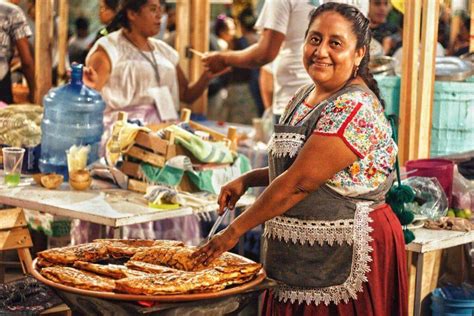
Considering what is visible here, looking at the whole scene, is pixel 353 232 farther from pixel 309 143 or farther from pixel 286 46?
pixel 286 46

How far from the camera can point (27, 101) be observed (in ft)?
23.7

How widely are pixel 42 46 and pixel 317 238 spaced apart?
3.50m

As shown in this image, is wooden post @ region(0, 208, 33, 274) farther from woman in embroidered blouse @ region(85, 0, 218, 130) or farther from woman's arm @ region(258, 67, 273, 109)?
woman's arm @ region(258, 67, 273, 109)

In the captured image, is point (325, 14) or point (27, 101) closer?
point (325, 14)

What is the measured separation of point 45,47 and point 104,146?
35.5 inches

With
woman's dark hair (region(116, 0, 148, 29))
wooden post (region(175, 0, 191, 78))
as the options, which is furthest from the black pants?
wooden post (region(175, 0, 191, 78))

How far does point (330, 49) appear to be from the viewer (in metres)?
3.59

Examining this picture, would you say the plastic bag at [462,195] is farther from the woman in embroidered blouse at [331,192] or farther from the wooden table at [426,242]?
the woman in embroidered blouse at [331,192]

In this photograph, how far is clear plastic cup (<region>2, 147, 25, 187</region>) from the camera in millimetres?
5356

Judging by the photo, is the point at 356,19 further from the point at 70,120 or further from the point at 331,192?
the point at 70,120

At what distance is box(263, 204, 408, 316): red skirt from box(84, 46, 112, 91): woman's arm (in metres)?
2.96

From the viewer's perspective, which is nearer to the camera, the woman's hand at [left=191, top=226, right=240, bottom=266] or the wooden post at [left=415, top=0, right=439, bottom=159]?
the woman's hand at [left=191, top=226, right=240, bottom=266]

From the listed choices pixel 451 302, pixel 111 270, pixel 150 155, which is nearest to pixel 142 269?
pixel 111 270

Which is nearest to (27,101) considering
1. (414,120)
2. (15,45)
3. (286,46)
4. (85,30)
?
(15,45)
